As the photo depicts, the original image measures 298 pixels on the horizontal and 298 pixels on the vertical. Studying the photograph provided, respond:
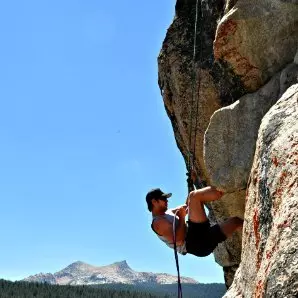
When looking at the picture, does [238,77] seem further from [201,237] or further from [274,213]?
[274,213]

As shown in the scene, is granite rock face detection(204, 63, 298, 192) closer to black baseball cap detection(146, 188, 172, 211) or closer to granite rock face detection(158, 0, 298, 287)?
granite rock face detection(158, 0, 298, 287)

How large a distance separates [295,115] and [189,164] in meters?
8.45

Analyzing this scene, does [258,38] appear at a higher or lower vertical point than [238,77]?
higher

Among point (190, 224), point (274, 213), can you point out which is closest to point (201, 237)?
point (190, 224)

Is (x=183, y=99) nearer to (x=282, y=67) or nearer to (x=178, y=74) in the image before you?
(x=178, y=74)

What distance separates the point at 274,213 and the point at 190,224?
3.12 m

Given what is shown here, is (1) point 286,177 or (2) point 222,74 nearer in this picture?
(1) point 286,177

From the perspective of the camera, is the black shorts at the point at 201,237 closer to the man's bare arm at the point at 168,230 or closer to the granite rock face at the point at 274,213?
the man's bare arm at the point at 168,230

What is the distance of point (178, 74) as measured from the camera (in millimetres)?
15836

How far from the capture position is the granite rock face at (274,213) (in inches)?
261

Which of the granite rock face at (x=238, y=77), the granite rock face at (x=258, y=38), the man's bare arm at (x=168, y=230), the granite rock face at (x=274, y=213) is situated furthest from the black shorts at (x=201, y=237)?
the granite rock face at (x=258, y=38)

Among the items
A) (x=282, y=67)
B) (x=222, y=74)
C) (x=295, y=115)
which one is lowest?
(x=295, y=115)

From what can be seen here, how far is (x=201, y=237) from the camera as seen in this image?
10922 mm

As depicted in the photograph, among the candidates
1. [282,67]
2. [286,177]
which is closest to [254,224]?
[286,177]
